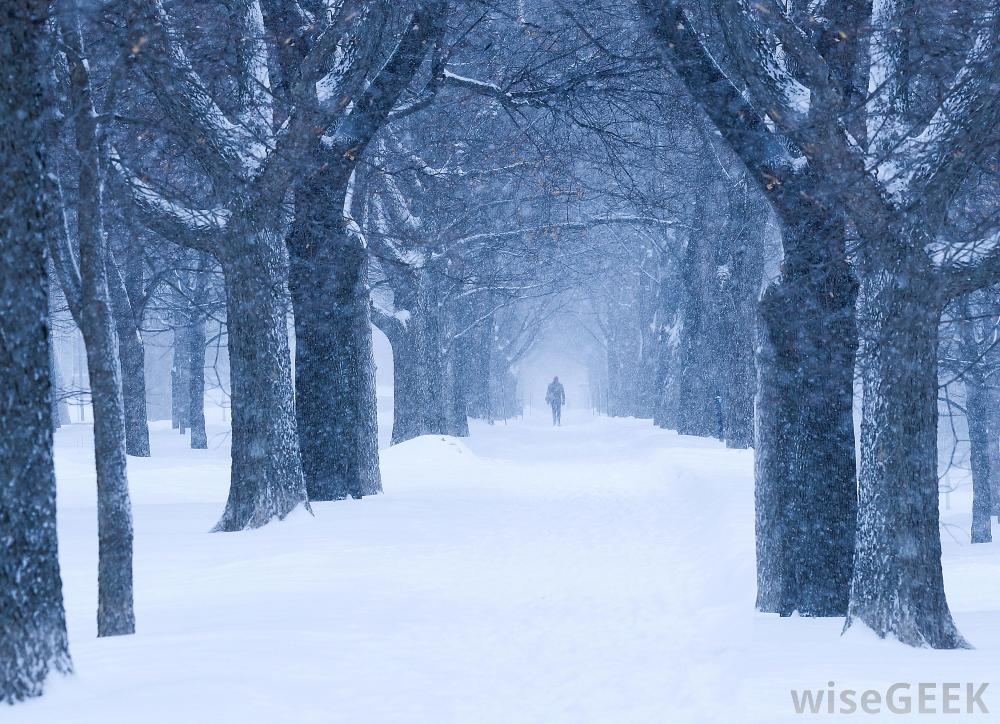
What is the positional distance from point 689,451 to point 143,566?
14036 millimetres

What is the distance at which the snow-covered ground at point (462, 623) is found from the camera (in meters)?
5.46

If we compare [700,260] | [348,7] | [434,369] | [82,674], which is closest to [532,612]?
[82,674]

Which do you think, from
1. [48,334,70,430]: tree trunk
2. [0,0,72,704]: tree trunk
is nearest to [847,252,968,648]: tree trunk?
[0,0,72,704]: tree trunk

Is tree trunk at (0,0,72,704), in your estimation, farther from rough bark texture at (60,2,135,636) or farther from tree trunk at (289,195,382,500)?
tree trunk at (289,195,382,500)

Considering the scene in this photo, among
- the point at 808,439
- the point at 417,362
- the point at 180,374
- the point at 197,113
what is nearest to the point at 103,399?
the point at 197,113

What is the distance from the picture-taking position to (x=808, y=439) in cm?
862

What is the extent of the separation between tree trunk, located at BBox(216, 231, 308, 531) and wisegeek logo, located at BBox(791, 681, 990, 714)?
7.23 metres

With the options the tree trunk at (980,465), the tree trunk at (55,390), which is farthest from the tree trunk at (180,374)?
the tree trunk at (980,465)

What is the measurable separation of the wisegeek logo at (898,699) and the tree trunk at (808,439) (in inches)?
124

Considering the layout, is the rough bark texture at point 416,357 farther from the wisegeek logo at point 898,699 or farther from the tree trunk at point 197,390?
the wisegeek logo at point 898,699

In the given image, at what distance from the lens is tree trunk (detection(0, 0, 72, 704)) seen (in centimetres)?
492

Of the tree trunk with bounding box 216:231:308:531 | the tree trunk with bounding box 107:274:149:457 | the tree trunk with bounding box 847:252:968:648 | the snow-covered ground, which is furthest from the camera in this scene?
the tree trunk with bounding box 107:274:149:457

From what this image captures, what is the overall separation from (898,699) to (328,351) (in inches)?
360

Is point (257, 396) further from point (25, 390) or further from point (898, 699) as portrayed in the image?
point (898, 699)
